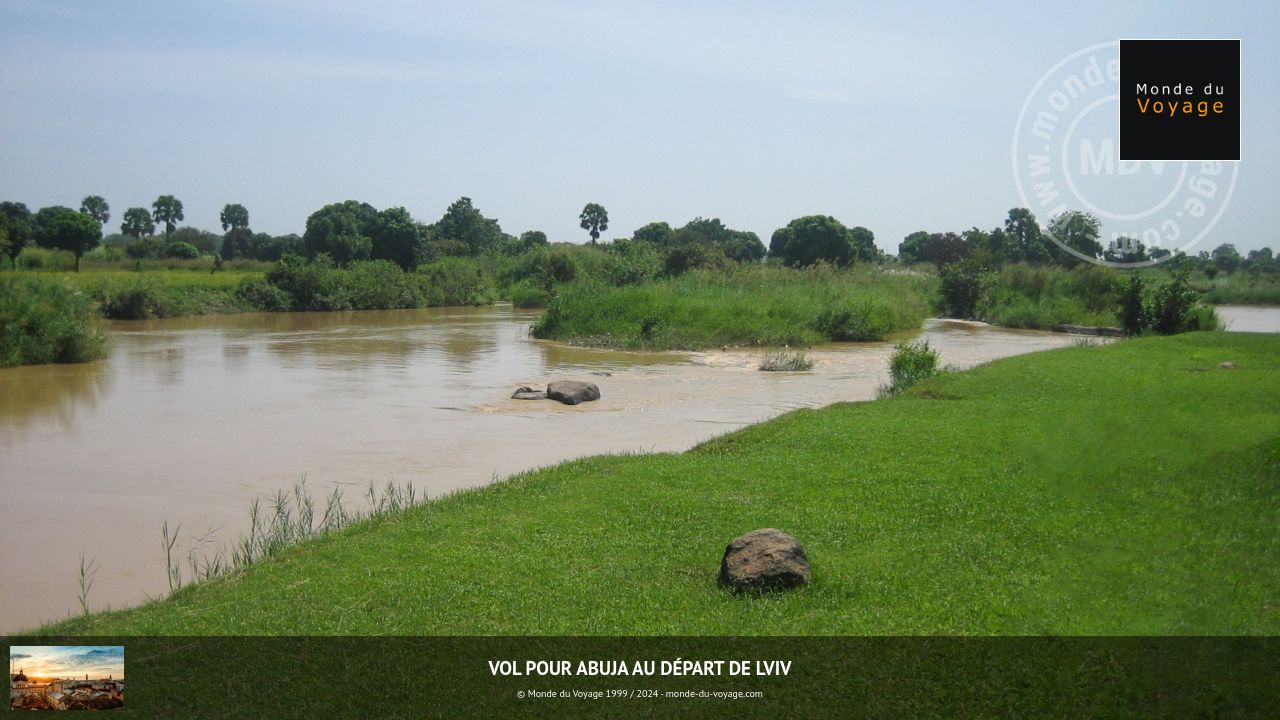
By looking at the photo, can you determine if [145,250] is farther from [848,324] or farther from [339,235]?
[848,324]

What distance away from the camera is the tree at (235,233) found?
9244cm

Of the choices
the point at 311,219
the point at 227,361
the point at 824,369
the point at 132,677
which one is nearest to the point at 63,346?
the point at 227,361

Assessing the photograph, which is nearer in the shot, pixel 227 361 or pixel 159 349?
pixel 227 361

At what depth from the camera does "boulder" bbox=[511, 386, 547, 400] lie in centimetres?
1927

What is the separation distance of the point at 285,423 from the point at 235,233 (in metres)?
89.2

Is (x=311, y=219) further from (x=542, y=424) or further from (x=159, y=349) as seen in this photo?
(x=542, y=424)

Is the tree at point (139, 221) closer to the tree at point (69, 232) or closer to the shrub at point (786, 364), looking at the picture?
the tree at point (69, 232)

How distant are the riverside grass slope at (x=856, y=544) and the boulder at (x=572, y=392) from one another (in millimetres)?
7272

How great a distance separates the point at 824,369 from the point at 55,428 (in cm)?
1700

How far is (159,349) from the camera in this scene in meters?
30.8

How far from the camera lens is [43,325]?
26000 mm

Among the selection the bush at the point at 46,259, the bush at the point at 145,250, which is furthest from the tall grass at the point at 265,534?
the bush at the point at 145,250

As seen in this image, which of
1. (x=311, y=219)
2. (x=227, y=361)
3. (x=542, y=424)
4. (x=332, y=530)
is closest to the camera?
(x=332, y=530)

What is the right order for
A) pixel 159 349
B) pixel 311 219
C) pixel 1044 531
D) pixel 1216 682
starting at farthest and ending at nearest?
pixel 311 219 < pixel 159 349 < pixel 1044 531 < pixel 1216 682
